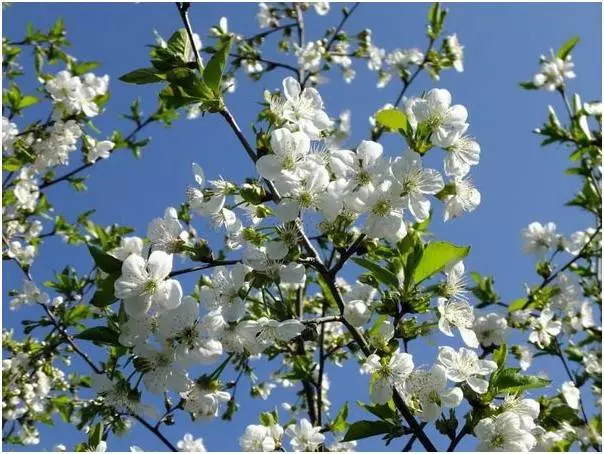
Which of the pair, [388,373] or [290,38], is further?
[290,38]

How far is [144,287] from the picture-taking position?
157 centimetres

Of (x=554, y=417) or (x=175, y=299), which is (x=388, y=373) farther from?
(x=554, y=417)

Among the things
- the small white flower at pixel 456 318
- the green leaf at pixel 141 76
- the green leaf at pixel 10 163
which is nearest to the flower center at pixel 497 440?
the small white flower at pixel 456 318

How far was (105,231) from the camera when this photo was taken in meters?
4.00

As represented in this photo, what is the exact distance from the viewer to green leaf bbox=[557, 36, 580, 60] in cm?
387

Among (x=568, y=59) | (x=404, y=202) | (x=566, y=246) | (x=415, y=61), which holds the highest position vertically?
(x=415, y=61)

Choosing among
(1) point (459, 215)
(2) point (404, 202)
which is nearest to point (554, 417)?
(1) point (459, 215)

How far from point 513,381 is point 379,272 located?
504 millimetres

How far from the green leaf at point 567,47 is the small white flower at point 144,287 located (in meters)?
3.40

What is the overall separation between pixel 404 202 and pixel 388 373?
48 cm

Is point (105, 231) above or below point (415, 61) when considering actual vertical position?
below

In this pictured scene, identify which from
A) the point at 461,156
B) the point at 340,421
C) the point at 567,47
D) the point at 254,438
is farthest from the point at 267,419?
the point at 567,47

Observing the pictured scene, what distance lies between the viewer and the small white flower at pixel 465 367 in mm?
1667

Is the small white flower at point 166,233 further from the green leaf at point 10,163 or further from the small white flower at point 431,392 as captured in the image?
the green leaf at point 10,163
